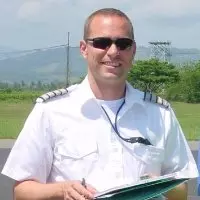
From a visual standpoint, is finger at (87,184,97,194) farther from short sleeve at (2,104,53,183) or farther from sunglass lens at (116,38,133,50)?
sunglass lens at (116,38,133,50)

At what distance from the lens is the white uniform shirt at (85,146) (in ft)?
9.18

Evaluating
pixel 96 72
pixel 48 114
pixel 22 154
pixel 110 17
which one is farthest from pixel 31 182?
pixel 110 17

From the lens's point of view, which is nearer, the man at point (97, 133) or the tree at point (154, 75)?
the man at point (97, 133)

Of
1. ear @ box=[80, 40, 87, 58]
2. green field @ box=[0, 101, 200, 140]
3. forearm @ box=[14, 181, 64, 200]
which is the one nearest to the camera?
forearm @ box=[14, 181, 64, 200]

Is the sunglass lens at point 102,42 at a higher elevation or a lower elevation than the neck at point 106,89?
higher

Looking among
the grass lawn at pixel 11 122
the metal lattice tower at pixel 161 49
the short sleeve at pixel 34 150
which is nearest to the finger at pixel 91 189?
the short sleeve at pixel 34 150

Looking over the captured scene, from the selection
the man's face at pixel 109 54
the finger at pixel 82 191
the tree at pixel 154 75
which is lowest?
the tree at pixel 154 75

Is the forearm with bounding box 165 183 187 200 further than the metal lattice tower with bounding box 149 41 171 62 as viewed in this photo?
No

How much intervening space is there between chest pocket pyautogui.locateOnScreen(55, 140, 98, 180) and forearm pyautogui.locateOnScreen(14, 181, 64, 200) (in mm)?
123

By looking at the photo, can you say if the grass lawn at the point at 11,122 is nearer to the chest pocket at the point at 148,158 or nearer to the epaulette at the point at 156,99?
the epaulette at the point at 156,99

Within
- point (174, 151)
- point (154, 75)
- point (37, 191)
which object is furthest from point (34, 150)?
point (154, 75)

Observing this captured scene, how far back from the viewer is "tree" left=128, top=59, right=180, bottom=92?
84812 mm

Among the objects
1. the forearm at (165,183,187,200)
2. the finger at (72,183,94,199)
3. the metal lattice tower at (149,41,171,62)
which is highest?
the finger at (72,183,94,199)

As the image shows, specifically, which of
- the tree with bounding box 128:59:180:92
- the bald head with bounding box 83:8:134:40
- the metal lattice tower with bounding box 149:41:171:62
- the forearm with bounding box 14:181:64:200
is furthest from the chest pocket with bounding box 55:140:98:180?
the metal lattice tower with bounding box 149:41:171:62
